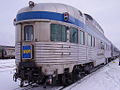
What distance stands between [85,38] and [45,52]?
315cm

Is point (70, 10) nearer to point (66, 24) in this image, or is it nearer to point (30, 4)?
point (66, 24)

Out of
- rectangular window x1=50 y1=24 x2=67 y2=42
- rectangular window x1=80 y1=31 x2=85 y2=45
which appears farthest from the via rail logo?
rectangular window x1=80 y1=31 x2=85 y2=45

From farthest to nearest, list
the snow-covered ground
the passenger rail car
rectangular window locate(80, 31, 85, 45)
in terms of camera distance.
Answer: rectangular window locate(80, 31, 85, 45) < the snow-covered ground < the passenger rail car

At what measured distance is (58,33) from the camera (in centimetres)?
596

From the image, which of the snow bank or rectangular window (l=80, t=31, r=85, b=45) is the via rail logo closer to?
the snow bank

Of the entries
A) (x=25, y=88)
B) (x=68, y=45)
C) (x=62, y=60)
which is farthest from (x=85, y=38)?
(x=25, y=88)

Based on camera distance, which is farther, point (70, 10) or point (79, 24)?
point (79, 24)

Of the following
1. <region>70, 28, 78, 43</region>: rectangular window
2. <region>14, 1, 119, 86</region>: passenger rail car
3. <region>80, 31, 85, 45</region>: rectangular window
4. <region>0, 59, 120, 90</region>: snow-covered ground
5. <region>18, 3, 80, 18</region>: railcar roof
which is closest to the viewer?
<region>14, 1, 119, 86</region>: passenger rail car

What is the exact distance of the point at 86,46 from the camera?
26.1 ft

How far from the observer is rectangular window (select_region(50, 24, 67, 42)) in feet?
19.1

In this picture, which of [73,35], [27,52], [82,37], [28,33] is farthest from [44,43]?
[82,37]

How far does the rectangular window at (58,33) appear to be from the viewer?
5.82 m

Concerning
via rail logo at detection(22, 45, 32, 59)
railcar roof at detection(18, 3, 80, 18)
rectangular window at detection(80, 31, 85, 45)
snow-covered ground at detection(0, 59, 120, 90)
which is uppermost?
railcar roof at detection(18, 3, 80, 18)

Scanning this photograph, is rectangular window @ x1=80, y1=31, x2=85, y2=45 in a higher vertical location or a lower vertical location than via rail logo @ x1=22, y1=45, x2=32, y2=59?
higher
